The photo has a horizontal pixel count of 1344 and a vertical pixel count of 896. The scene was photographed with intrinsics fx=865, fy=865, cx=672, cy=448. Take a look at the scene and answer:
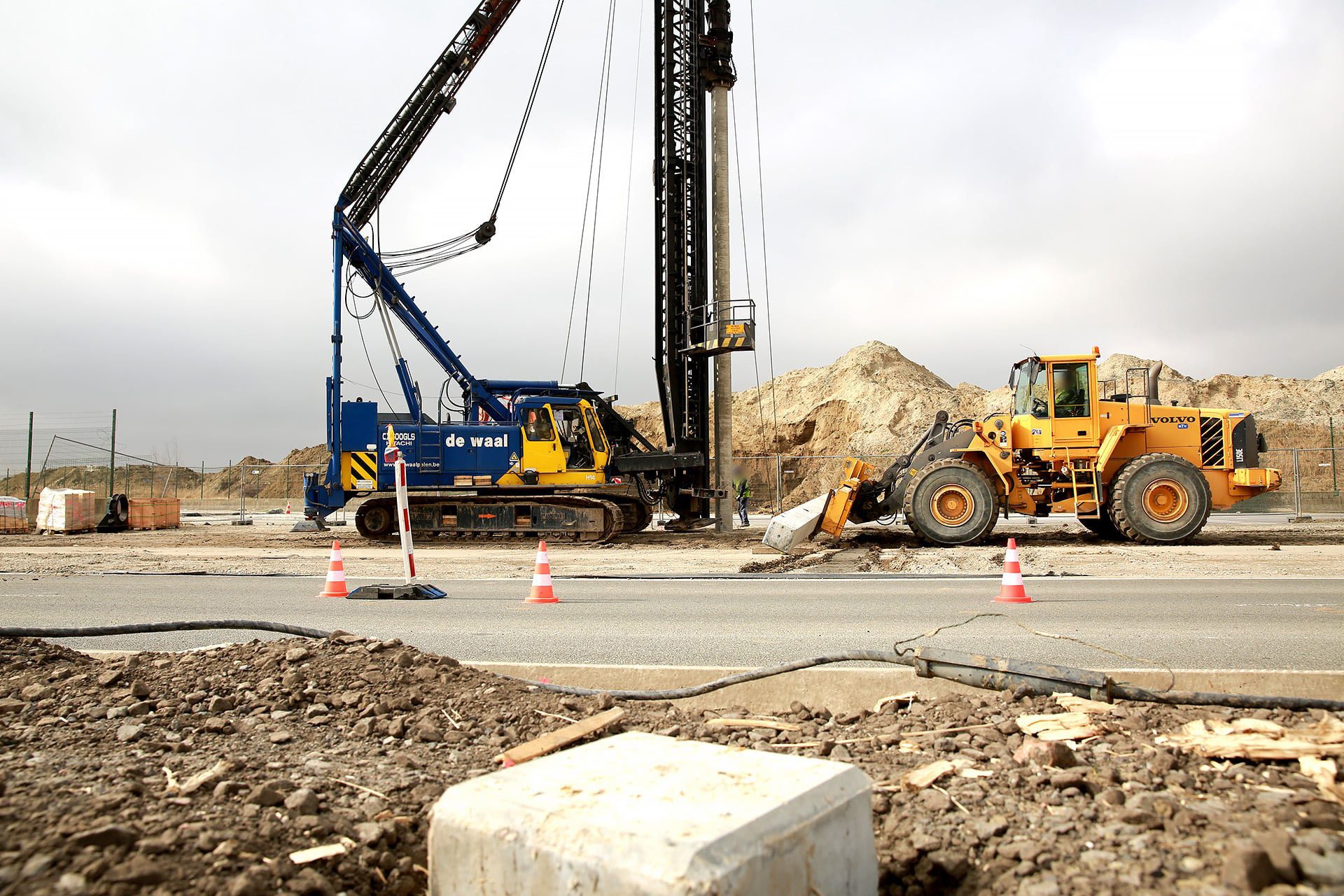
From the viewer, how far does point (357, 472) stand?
60.4ft

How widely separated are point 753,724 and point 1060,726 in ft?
4.48

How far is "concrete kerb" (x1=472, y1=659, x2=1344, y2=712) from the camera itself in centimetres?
452

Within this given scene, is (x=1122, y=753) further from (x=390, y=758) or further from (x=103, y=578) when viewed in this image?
(x=103, y=578)

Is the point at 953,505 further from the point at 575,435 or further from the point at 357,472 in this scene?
the point at 357,472

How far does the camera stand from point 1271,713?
3.87 metres

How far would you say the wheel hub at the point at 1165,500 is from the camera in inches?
567

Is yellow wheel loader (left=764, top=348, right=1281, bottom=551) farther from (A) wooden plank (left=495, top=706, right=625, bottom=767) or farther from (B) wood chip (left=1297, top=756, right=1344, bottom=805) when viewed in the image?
(B) wood chip (left=1297, top=756, right=1344, bottom=805)

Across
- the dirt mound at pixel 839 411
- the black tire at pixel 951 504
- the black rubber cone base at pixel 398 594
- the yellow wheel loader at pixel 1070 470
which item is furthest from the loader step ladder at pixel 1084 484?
the dirt mound at pixel 839 411

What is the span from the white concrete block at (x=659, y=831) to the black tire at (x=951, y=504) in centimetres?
1232

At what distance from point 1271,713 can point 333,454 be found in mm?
→ 17640

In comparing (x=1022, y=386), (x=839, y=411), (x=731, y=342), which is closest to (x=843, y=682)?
(x=1022, y=386)

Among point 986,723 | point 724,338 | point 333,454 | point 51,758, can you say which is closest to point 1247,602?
point 986,723

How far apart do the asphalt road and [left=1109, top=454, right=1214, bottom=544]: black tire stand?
4.91 m

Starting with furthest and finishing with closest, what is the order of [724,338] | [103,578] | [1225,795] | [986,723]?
[724,338] < [103,578] < [986,723] < [1225,795]
